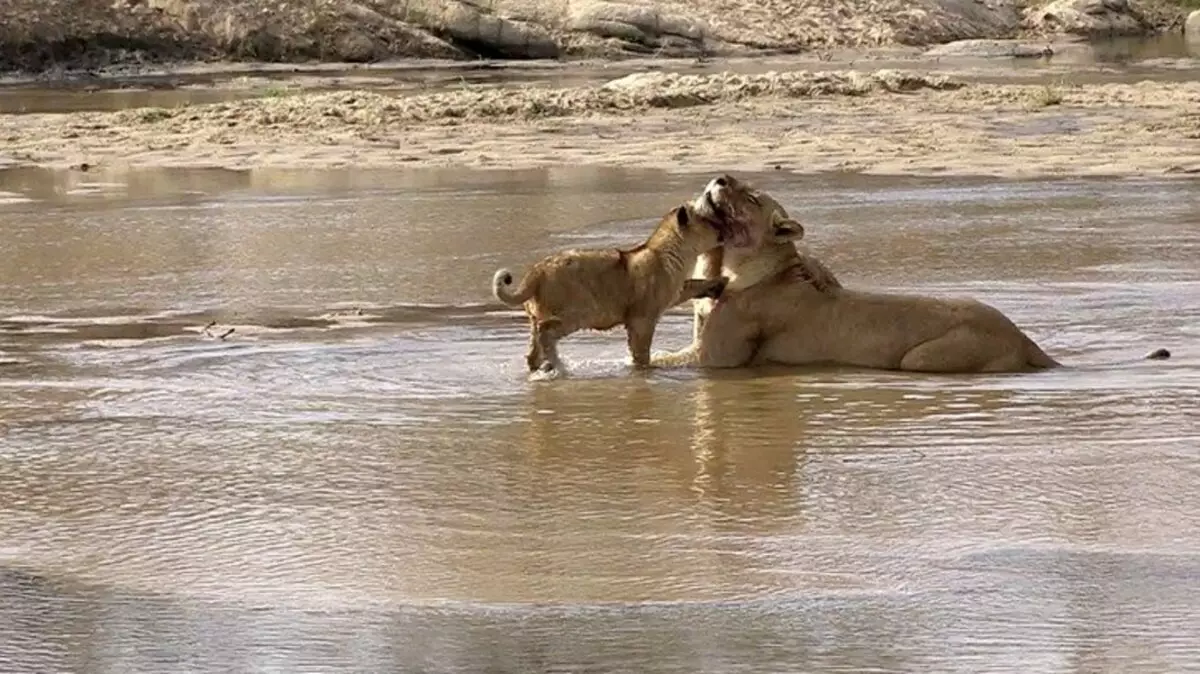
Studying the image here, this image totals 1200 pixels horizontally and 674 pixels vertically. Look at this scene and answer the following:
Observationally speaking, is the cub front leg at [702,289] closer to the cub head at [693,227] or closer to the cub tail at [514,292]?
the cub head at [693,227]

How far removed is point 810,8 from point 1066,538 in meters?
35.5

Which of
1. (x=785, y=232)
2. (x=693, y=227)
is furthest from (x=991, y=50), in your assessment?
(x=693, y=227)

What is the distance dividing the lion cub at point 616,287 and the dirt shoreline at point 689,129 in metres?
7.96

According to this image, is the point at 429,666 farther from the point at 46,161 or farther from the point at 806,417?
the point at 46,161

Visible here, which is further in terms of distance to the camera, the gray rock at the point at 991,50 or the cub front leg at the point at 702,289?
the gray rock at the point at 991,50

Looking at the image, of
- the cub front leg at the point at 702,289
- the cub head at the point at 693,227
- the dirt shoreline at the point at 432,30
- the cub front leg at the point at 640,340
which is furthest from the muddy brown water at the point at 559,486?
the dirt shoreline at the point at 432,30

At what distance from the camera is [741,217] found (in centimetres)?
934

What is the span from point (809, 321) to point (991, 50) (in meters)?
28.3

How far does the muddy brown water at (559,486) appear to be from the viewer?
510cm

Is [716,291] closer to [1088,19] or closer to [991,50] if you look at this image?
[991,50]

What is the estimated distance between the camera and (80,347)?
974 cm

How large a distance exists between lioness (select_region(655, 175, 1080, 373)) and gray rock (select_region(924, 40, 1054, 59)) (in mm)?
26882

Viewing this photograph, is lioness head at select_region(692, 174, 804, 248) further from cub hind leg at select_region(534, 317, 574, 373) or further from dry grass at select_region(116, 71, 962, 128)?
dry grass at select_region(116, 71, 962, 128)

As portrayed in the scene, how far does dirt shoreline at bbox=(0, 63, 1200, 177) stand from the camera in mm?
17750
